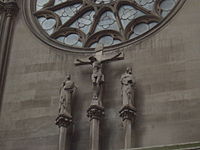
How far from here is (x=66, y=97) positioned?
1911cm

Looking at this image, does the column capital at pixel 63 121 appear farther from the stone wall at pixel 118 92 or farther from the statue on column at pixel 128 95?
the statue on column at pixel 128 95

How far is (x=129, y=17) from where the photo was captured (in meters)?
21.7

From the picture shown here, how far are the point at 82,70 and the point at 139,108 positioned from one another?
102 inches

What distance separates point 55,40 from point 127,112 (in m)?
4.58

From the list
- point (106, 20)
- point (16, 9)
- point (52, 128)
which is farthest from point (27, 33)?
point (52, 128)

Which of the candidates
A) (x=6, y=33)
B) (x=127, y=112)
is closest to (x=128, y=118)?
(x=127, y=112)

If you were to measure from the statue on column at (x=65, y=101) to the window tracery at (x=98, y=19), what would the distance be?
221 centimetres

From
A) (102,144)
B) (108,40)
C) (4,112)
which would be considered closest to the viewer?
(102,144)

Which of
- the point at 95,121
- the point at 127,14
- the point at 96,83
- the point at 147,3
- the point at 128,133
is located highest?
the point at 147,3

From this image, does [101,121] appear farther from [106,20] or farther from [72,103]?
[106,20]

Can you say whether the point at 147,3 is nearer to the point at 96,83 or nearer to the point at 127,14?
the point at 127,14

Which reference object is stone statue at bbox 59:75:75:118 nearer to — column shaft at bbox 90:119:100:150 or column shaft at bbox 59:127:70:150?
column shaft at bbox 59:127:70:150

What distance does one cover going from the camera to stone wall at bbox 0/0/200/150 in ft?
60.1

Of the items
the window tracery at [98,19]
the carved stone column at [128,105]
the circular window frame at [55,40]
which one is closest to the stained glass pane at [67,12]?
the window tracery at [98,19]
